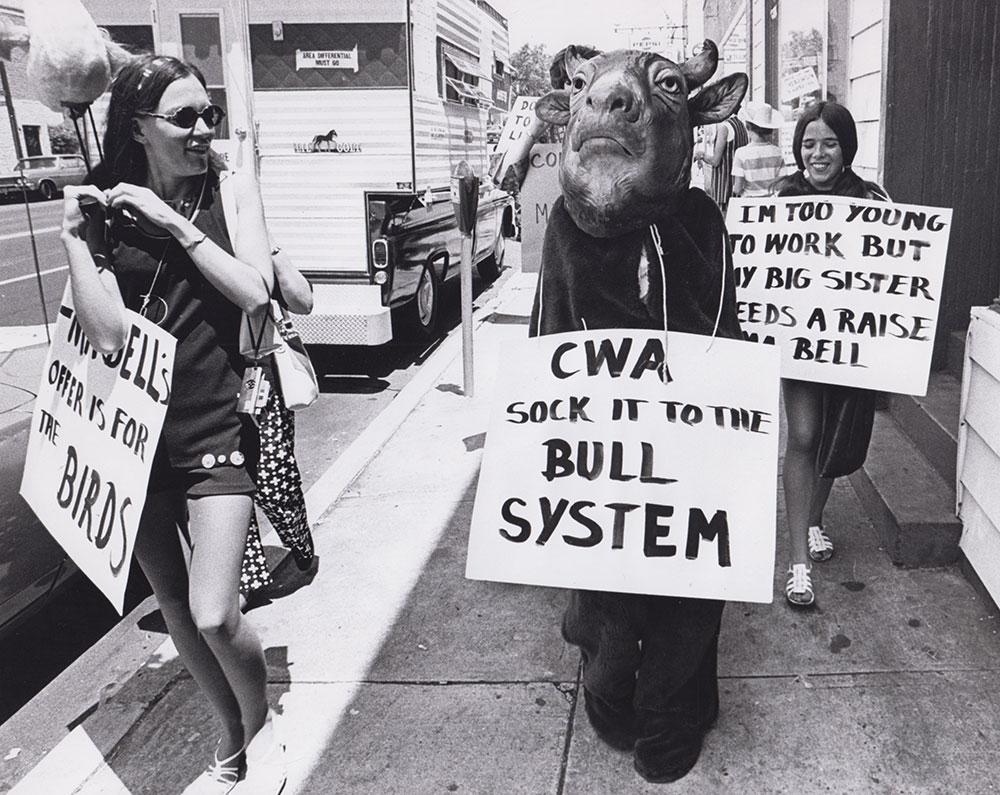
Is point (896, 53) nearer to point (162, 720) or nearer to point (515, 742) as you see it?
point (515, 742)

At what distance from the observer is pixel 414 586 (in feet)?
13.7

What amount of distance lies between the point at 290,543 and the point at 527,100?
4549mm

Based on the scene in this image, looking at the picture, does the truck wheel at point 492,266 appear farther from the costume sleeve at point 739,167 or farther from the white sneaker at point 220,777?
the white sneaker at point 220,777

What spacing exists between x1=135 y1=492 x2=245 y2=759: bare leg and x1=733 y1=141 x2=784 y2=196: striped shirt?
634 cm

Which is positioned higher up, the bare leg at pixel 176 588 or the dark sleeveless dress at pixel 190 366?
the dark sleeveless dress at pixel 190 366

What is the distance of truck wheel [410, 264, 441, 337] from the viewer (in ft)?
30.9

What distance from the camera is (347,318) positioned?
7.83 meters

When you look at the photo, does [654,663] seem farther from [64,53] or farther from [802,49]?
[802,49]

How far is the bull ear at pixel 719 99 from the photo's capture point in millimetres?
2742

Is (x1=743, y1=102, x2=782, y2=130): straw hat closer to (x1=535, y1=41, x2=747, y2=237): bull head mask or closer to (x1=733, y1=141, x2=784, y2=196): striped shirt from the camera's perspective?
(x1=733, y1=141, x2=784, y2=196): striped shirt

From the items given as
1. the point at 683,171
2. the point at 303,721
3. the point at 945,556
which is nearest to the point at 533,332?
the point at 683,171

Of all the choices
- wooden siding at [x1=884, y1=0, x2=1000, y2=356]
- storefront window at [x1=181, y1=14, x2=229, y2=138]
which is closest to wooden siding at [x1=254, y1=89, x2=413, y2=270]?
storefront window at [x1=181, y1=14, x2=229, y2=138]

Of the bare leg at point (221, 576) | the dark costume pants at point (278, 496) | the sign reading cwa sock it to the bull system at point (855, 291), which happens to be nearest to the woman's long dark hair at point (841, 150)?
the sign reading cwa sock it to the bull system at point (855, 291)

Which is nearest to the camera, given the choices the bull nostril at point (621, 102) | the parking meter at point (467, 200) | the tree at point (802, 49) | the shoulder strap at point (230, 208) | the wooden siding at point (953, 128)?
the bull nostril at point (621, 102)
